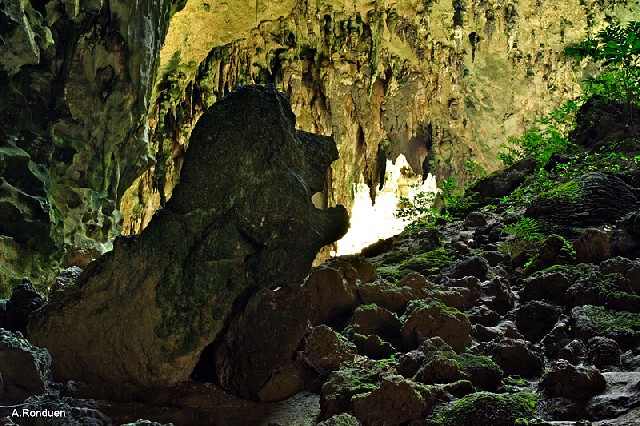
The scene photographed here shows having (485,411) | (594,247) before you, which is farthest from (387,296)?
(485,411)

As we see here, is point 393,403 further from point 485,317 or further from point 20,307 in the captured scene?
point 20,307

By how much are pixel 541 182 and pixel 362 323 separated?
532 centimetres

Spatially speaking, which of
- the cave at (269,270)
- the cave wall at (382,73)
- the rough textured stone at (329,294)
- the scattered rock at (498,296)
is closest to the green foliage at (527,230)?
the cave at (269,270)

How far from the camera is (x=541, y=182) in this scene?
9.05 metres

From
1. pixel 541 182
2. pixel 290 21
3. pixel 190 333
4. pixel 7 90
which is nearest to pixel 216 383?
pixel 190 333

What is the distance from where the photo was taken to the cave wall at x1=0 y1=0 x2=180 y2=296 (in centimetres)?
759

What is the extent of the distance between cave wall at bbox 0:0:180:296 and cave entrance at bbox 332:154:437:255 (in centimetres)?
907

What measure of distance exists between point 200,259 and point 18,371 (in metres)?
1.20

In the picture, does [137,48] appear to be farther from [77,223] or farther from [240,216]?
[240,216]

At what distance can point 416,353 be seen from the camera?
3826 millimetres

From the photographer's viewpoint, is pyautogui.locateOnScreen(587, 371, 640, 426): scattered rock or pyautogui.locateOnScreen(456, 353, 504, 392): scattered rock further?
pyautogui.locateOnScreen(456, 353, 504, 392): scattered rock

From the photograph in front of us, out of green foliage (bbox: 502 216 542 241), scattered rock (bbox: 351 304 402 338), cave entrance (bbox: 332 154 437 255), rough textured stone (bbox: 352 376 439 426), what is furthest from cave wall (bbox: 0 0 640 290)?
rough textured stone (bbox: 352 376 439 426)

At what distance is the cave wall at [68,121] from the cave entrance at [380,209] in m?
9.07

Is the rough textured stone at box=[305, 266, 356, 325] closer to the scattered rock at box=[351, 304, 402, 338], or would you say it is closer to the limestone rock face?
the scattered rock at box=[351, 304, 402, 338]
